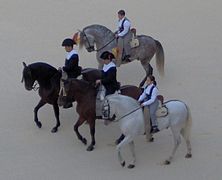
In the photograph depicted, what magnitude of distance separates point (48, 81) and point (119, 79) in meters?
2.29

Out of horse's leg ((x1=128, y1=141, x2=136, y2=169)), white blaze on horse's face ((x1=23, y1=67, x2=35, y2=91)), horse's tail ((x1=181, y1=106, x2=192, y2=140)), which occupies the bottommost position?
horse's leg ((x1=128, y1=141, x2=136, y2=169))

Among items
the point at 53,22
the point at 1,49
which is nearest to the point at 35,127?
the point at 1,49

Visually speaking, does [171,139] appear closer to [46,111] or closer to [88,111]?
[88,111]

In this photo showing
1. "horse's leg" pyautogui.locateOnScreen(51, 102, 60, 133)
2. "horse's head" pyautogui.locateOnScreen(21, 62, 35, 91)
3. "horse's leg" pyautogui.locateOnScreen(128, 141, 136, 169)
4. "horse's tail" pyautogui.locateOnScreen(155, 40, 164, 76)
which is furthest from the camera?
"horse's tail" pyautogui.locateOnScreen(155, 40, 164, 76)

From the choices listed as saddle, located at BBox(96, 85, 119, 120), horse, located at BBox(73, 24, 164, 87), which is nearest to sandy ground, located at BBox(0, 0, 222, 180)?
saddle, located at BBox(96, 85, 119, 120)

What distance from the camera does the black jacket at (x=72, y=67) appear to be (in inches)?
388

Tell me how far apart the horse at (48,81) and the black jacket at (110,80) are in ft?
0.92

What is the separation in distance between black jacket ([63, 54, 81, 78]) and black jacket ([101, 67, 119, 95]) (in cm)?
62

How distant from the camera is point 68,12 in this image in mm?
14695

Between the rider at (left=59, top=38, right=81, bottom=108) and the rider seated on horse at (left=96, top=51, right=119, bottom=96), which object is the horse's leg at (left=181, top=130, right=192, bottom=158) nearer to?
the rider seated on horse at (left=96, top=51, right=119, bottom=96)

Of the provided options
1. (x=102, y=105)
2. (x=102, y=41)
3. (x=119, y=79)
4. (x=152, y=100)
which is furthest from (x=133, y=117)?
(x=119, y=79)

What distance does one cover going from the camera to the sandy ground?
9.20 meters

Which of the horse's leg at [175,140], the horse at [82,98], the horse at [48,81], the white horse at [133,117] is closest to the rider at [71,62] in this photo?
the horse at [48,81]

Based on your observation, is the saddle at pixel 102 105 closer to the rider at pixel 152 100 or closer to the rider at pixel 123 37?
the rider at pixel 152 100
